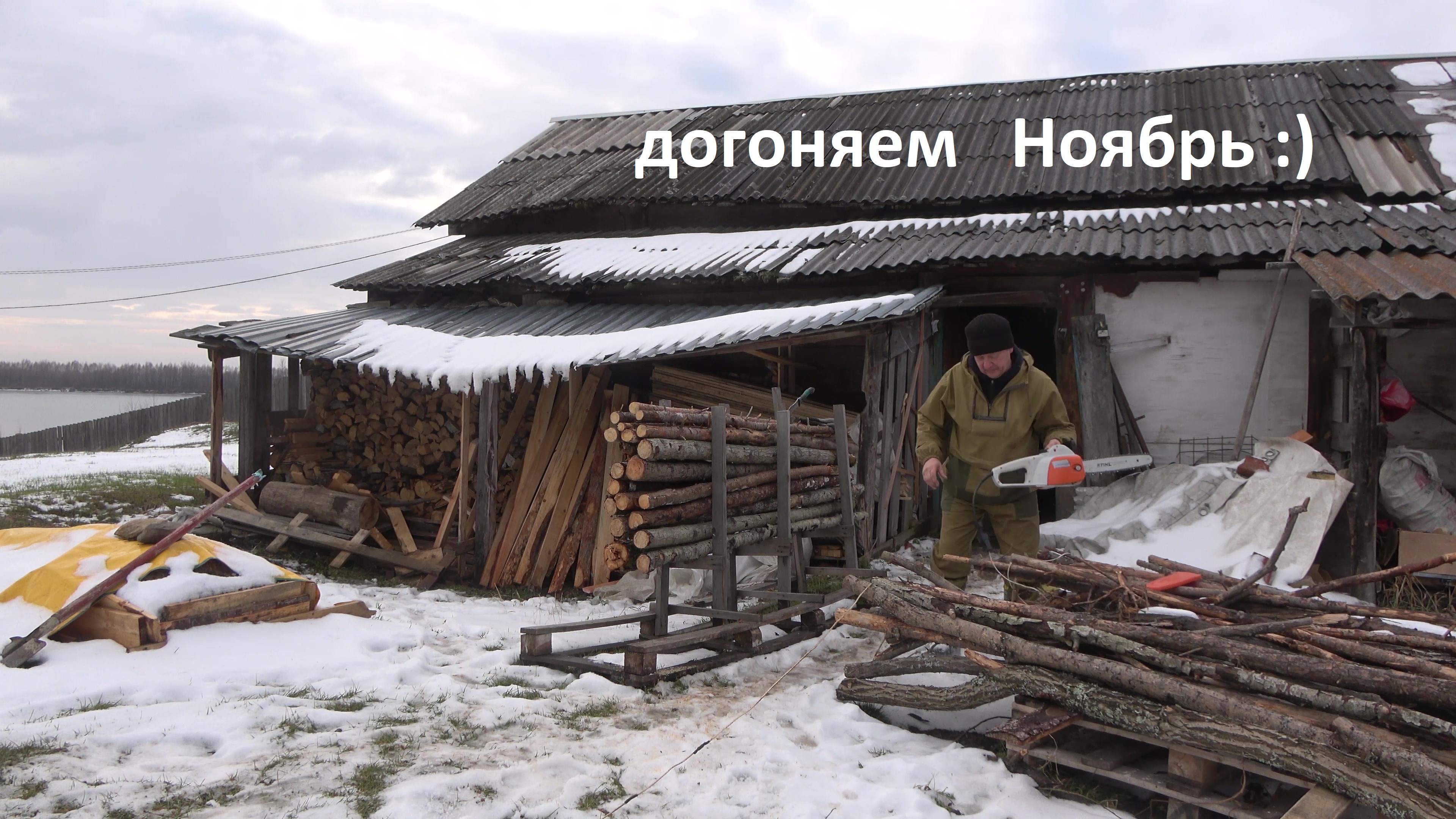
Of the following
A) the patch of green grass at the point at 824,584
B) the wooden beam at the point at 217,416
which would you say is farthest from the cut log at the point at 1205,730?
the wooden beam at the point at 217,416

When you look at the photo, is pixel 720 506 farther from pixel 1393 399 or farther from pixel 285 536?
pixel 285 536

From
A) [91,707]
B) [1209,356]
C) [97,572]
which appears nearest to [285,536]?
[97,572]

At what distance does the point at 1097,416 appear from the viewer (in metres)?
8.88

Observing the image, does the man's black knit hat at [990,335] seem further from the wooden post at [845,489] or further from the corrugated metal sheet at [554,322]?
the corrugated metal sheet at [554,322]

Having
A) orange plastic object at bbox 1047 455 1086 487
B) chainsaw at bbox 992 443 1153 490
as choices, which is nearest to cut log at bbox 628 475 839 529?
chainsaw at bbox 992 443 1153 490

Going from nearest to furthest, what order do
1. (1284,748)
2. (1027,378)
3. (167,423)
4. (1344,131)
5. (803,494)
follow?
(1284,748) < (1027,378) < (803,494) < (1344,131) < (167,423)

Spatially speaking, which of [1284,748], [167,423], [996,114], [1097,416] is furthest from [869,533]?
[167,423]

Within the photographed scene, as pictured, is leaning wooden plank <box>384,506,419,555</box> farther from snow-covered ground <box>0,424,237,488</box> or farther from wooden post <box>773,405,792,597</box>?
snow-covered ground <box>0,424,237,488</box>

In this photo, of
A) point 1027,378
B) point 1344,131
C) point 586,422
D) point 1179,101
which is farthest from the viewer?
point 1179,101

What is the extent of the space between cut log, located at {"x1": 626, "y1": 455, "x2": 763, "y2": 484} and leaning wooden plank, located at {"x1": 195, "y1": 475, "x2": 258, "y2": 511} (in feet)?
20.6

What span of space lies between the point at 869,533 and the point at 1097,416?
2450 millimetres

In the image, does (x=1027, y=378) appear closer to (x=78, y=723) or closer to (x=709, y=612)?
(x=709, y=612)

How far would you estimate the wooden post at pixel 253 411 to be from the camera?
10.5 metres

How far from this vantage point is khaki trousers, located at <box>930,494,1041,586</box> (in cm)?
564
